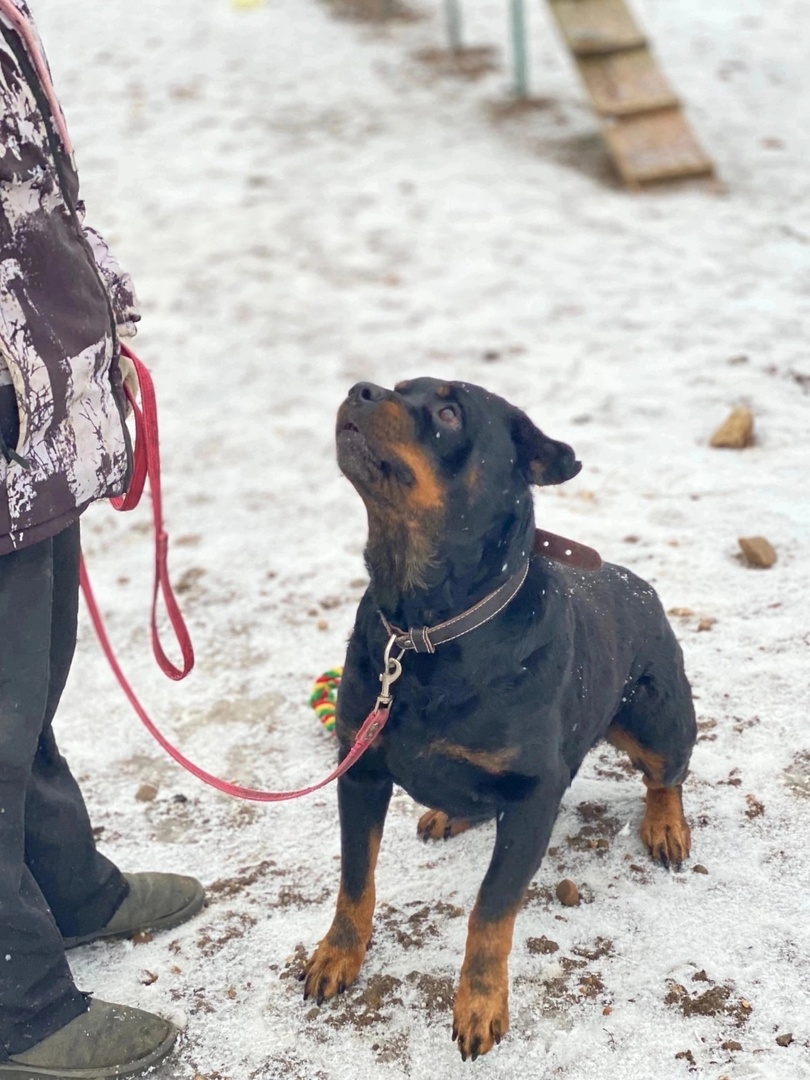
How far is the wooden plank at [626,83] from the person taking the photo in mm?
7756

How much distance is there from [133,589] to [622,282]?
11.1 ft

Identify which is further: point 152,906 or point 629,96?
point 629,96

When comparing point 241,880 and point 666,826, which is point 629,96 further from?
point 241,880

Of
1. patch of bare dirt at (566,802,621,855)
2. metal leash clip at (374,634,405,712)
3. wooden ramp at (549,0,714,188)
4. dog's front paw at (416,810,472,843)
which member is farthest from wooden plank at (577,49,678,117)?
metal leash clip at (374,634,405,712)

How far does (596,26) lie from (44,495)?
7.30 meters

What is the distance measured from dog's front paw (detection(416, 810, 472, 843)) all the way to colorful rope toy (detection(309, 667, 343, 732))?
1.87 ft

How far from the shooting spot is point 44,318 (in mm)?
2137

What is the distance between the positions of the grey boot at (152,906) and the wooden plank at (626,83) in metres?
6.29

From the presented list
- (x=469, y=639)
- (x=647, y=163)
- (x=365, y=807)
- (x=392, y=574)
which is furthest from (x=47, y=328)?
(x=647, y=163)

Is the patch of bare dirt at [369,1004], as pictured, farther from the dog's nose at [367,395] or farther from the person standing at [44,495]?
the dog's nose at [367,395]

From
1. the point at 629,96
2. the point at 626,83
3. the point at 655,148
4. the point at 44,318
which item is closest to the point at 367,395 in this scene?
the point at 44,318

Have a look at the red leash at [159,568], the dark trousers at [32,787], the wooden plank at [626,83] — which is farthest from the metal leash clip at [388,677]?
the wooden plank at [626,83]

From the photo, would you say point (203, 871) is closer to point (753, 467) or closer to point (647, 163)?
point (753, 467)

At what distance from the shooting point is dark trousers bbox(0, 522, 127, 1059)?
2264 mm
